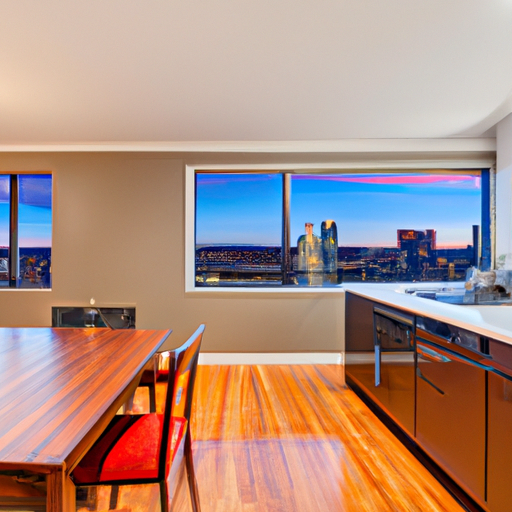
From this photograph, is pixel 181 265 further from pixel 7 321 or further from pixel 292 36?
pixel 292 36

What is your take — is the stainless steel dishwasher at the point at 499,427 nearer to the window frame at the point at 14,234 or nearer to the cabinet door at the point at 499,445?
the cabinet door at the point at 499,445

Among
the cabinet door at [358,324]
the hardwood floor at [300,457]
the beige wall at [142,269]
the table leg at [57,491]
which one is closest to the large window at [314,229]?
the beige wall at [142,269]

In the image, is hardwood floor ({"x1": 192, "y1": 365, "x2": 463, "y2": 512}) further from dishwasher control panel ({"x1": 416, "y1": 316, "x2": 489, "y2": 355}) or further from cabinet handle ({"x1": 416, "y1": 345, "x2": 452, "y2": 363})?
dishwasher control panel ({"x1": 416, "y1": 316, "x2": 489, "y2": 355})

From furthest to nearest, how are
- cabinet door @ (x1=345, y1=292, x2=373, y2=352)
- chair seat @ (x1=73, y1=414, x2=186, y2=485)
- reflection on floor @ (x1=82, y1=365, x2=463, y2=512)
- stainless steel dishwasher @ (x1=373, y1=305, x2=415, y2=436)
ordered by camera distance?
cabinet door @ (x1=345, y1=292, x2=373, y2=352) → stainless steel dishwasher @ (x1=373, y1=305, x2=415, y2=436) → reflection on floor @ (x1=82, y1=365, x2=463, y2=512) → chair seat @ (x1=73, y1=414, x2=186, y2=485)

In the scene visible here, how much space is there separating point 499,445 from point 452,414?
0.28m

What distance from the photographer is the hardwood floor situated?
1.61 metres

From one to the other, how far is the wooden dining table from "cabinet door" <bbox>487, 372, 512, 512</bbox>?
1.36 meters

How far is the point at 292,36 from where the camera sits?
1.87m

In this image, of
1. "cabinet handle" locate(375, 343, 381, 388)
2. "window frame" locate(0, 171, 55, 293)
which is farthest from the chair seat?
"window frame" locate(0, 171, 55, 293)

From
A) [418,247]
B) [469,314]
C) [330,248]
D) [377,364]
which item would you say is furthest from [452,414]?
[418,247]

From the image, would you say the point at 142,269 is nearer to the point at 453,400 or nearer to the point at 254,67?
the point at 254,67

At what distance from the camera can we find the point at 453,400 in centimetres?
157

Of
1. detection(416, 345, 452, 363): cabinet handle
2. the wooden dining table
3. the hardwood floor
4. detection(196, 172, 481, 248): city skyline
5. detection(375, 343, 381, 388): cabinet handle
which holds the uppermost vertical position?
detection(196, 172, 481, 248): city skyline

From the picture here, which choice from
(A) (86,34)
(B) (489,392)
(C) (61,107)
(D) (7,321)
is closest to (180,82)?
(A) (86,34)
